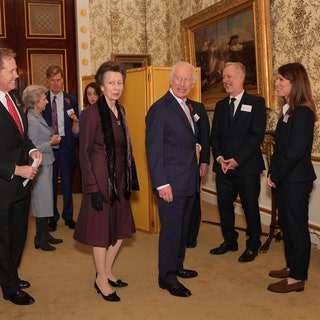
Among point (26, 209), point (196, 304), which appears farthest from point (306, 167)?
point (26, 209)

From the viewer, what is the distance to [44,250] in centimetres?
475

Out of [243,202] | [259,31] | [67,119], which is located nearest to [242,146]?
[243,202]

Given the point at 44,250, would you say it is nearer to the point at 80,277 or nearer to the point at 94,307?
the point at 80,277

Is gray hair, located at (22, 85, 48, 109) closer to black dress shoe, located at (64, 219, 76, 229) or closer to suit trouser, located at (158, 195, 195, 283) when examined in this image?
black dress shoe, located at (64, 219, 76, 229)

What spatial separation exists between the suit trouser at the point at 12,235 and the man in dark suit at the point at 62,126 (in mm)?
2115

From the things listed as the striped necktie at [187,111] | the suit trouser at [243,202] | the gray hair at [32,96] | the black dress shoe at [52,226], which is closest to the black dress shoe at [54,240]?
the black dress shoe at [52,226]

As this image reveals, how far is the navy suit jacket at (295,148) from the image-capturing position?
3.22 metres

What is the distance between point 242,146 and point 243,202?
1.76 ft

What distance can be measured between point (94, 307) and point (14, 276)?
2.10 feet

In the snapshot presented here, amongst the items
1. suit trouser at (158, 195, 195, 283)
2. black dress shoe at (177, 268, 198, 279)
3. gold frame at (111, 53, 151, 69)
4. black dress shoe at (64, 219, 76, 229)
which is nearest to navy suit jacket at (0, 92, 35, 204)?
suit trouser at (158, 195, 195, 283)

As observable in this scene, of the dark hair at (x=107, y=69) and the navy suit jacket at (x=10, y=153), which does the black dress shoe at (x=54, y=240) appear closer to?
the navy suit jacket at (x=10, y=153)

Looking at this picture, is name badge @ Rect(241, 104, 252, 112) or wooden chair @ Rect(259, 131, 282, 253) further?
wooden chair @ Rect(259, 131, 282, 253)

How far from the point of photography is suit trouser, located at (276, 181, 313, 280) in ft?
10.9

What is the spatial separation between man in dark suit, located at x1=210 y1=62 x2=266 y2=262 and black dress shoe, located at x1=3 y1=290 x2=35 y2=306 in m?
1.92
